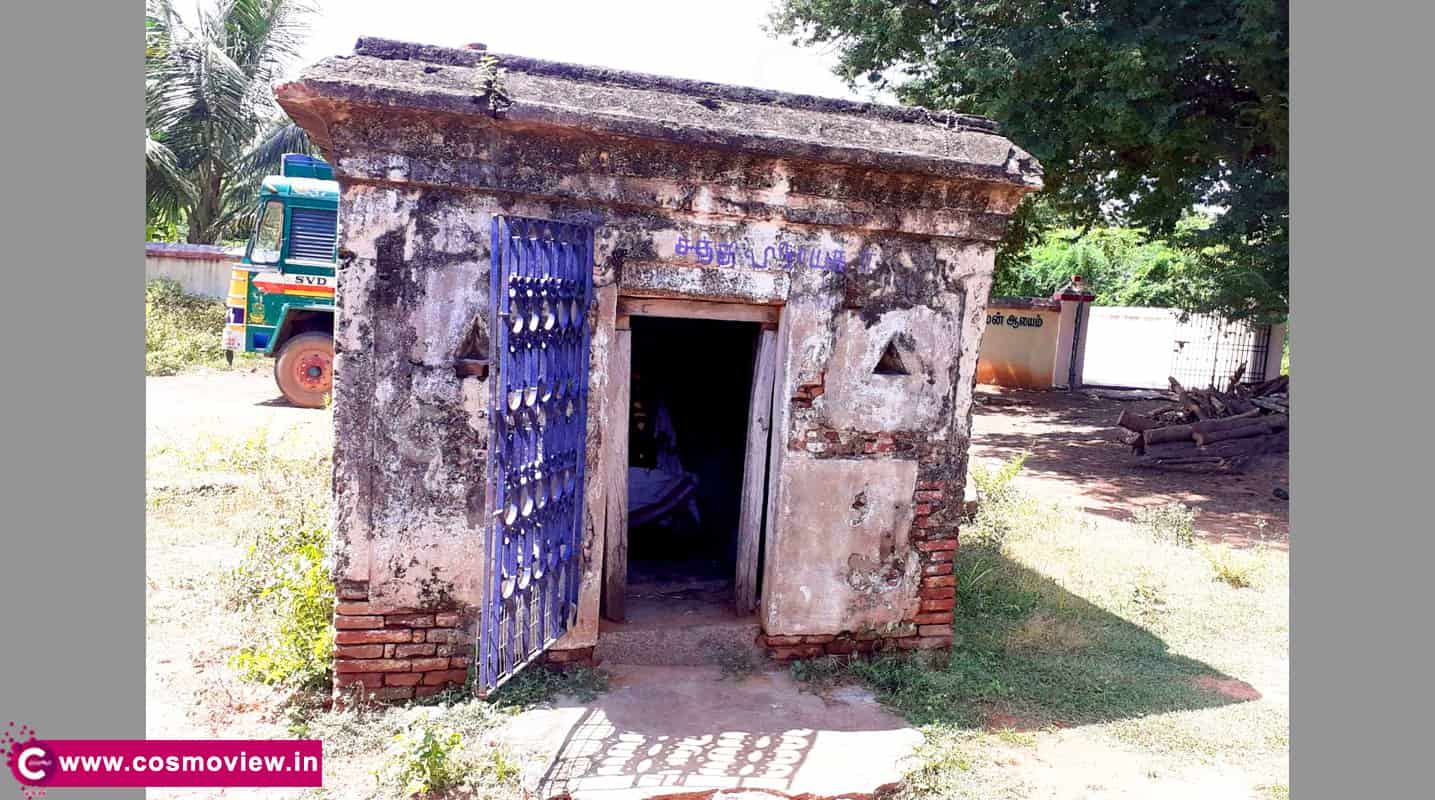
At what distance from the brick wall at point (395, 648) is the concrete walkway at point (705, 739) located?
1.72ft

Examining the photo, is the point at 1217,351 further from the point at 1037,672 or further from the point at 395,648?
the point at 395,648

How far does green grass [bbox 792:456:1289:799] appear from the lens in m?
4.52

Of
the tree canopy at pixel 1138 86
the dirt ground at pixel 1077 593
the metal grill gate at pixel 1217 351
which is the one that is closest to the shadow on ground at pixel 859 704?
the dirt ground at pixel 1077 593

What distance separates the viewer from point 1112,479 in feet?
37.2

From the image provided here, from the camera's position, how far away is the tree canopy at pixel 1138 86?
9.30 m

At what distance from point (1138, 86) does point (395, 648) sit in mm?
8511

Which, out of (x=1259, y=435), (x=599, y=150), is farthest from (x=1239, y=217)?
(x=599, y=150)

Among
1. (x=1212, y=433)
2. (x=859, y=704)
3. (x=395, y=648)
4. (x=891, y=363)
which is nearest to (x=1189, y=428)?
(x=1212, y=433)

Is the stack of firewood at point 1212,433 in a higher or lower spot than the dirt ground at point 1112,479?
higher

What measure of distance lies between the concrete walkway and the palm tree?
685 inches

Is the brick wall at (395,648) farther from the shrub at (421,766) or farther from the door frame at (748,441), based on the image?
the door frame at (748,441)

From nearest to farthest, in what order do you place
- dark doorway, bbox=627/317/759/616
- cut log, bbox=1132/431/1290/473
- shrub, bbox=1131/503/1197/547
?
dark doorway, bbox=627/317/759/616 < shrub, bbox=1131/503/1197/547 < cut log, bbox=1132/431/1290/473

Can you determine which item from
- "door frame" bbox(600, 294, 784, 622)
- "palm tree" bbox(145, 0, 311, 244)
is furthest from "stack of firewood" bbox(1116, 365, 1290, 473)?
"palm tree" bbox(145, 0, 311, 244)

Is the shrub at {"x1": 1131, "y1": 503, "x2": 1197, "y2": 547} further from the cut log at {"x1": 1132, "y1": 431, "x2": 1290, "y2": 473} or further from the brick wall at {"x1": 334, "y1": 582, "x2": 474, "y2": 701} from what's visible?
the brick wall at {"x1": 334, "y1": 582, "x2": 474, "y2": 701}
